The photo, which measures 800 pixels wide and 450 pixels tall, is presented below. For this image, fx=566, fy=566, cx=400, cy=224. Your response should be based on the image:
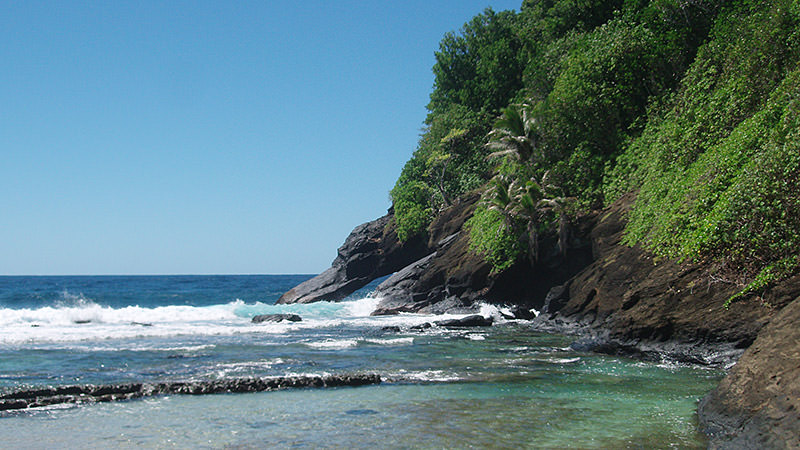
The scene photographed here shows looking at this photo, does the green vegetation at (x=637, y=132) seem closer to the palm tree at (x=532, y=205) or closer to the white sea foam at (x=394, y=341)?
the palm tree at (x=532, y=205)

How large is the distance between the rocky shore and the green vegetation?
0.84 metres

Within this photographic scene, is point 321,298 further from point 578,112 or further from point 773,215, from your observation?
point 773,215

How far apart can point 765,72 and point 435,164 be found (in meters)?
27.5

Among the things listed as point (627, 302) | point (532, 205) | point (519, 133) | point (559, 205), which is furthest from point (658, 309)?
point (519, 133)

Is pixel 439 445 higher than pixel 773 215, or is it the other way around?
pixel 773 215

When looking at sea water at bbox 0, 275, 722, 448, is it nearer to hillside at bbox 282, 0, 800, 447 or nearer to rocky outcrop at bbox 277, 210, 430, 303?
hillside at bbox 282, 0, 800, 447

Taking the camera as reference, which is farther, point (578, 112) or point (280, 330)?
point (578, 112)

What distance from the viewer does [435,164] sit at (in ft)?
148

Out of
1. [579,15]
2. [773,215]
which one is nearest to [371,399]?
[773,215]

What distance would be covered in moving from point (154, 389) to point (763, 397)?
11.6 meters

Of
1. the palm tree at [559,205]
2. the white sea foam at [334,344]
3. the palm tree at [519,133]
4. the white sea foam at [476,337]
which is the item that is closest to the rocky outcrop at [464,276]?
the palm tree at [559,205]

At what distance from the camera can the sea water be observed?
8.87 metres

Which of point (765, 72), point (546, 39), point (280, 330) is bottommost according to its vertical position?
point (280, 330)

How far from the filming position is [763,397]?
790 cm
